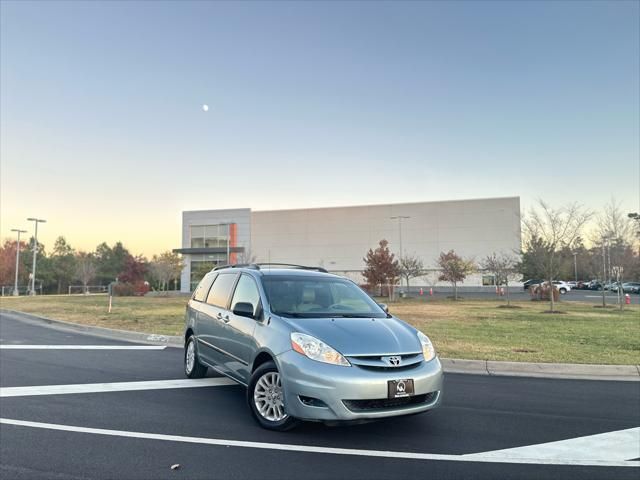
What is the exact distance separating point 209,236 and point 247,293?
60.7 m

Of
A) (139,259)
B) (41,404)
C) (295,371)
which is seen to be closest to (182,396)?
(41,404)

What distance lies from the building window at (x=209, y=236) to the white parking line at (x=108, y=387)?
5728cm

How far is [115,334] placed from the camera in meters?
12.5

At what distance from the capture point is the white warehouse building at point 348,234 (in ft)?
181

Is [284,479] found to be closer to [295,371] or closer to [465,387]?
[295,371]

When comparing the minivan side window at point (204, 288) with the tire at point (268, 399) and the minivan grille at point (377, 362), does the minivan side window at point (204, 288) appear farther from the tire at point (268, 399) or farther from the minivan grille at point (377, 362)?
the minivan grille at point (377, 362)

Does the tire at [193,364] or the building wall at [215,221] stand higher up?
the building wall at [215,221]

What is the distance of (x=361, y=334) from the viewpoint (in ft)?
14.9

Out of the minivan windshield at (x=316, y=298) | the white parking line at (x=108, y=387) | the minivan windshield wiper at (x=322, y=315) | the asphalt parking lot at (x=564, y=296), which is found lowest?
the asphalt parking lot at (x=564, y=296)

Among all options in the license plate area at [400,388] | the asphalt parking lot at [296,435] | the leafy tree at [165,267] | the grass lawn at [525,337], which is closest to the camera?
the asphalt parking lot at [296,435]

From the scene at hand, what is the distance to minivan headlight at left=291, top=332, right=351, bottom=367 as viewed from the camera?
422 cm

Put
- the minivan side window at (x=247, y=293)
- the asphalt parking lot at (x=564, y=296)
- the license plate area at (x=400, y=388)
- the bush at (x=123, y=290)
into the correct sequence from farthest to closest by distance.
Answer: the bush at (x=123, y=290), the asphalt parking lot at (x=564, y=296), the minivan side window at (x=247, y=293), the license plate area at (x=400, y=388)

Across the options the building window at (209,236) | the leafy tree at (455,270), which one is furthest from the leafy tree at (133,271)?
the leafy tree at (455,270)

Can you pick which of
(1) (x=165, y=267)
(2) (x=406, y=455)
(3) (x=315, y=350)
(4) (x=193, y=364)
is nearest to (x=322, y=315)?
(3) (x=315, y=350)
